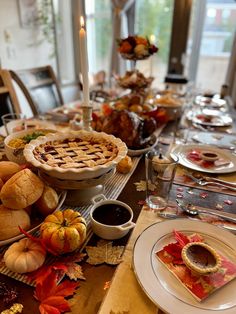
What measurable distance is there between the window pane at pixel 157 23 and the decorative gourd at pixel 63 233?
2.82 meters

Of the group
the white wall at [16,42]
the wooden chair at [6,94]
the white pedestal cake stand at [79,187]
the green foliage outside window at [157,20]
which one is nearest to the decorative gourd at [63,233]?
the white pedestal cake stand at [79,187]

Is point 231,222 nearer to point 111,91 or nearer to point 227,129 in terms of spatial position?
point 227,129

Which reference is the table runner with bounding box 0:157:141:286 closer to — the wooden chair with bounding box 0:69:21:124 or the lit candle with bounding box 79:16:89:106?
the lit candle with bounding box 79:16:89:106

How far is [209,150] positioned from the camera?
3.53ft

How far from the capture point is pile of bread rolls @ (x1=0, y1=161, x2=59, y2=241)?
0.57 metres

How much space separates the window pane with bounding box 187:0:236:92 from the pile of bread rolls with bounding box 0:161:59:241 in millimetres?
2715

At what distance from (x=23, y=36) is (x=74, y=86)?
110cm

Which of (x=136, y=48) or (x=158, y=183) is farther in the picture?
(x=136, y=48)

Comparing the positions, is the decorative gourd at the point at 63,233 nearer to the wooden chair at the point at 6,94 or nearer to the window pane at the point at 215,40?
the wooden chair at the point at 6,94

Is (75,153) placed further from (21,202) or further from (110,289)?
(110,289)

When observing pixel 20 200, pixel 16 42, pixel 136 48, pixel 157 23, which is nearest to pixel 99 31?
pixel 157 23

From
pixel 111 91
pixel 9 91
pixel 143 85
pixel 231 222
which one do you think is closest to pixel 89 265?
pixel 231 222

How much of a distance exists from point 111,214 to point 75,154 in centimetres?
21

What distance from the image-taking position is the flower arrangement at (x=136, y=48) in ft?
4.71
